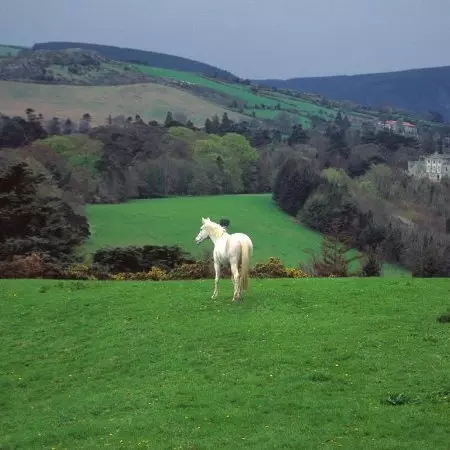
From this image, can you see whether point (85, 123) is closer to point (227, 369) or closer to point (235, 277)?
point (235, 277)

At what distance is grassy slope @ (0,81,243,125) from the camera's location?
154 m

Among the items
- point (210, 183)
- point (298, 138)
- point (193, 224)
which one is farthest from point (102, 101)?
point (193, 224)

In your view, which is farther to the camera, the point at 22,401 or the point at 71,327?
the point at 71,327

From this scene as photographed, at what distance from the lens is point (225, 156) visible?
109 m

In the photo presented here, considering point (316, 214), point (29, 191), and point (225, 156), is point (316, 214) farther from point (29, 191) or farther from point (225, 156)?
point (29, 191)

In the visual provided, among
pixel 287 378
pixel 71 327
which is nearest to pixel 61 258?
pixel 71 327

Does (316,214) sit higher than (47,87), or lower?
lower

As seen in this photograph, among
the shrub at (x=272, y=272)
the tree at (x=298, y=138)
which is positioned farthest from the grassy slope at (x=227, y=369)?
the tree at (x=298, y=138)

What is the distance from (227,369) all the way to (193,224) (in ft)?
203

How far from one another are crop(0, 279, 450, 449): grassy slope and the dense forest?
22130 mm

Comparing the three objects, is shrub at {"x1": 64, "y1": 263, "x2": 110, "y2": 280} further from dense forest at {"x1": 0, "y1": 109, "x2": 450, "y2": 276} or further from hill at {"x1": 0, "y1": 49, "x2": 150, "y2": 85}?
hill at {"x1": 0, "y1": 49, "x2": 150, "y2": 85}

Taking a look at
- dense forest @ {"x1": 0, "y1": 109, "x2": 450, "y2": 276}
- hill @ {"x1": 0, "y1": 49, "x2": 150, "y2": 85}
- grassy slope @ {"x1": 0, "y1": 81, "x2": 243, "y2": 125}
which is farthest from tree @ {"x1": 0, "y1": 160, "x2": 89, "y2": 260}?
hill @ {"x1": 0, "y1": 49, "x2": 150, "y2": 85}

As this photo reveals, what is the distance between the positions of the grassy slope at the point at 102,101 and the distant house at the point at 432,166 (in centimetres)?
4943

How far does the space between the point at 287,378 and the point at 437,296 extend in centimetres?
958
